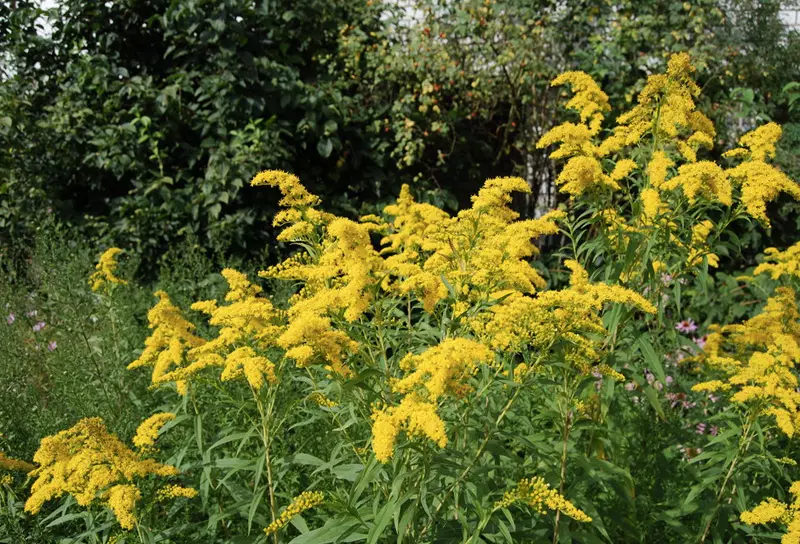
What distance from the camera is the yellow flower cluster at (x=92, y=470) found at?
7.28 feet

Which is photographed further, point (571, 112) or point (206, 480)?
point (571, 112)

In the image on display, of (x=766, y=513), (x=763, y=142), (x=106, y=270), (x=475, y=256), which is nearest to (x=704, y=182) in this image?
(x=763, y=142)

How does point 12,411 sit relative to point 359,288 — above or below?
below

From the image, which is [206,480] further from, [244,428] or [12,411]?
[12,411]

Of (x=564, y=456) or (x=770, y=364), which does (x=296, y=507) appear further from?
(x=770, y=364)

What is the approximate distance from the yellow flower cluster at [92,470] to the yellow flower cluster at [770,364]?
80.3 inches

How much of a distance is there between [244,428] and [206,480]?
262mm

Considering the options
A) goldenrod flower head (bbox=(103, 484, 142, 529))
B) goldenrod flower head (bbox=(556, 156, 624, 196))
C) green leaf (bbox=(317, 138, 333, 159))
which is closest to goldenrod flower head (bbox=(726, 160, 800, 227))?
goldenrod flower head (bbox=(556, 156, 624, 196))

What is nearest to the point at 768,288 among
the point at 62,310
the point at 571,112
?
the point at 571,112

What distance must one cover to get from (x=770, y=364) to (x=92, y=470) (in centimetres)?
241

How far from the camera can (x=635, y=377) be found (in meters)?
2.69

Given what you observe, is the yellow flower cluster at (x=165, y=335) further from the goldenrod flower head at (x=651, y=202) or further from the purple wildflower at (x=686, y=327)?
the purple wildflower at (x=686, y=327)

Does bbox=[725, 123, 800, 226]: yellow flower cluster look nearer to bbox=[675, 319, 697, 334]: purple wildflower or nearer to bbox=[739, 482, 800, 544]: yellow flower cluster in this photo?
bbox=[739, 482, 800, 544]: yellow flower cluster

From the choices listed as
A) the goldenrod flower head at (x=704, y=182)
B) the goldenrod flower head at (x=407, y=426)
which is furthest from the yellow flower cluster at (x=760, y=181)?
the goldenrod flower head at (x=407, y=426)
